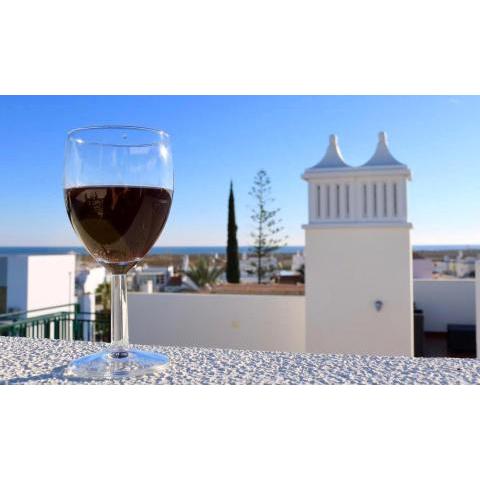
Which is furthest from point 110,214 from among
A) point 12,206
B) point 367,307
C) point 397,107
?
point 12,206

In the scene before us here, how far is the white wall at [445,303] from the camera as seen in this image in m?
6.93

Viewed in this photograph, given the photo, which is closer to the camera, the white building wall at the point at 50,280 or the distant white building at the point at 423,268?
the white building wall at the point at 50,280

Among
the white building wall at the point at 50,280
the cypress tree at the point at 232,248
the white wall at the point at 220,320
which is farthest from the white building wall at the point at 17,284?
the white wall at the point at 220,320

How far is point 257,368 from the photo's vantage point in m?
0.78

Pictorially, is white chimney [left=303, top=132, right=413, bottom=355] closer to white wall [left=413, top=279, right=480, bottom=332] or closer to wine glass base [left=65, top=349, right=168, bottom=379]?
white wall [left=413, top=279, right=480, bottom=332]

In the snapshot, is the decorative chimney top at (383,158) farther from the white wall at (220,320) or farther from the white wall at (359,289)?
the white wall at (220,320)

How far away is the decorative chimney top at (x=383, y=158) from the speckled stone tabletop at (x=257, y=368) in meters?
3.76

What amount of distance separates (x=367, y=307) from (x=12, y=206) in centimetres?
1271

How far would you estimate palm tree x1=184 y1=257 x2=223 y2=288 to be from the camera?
13.7 m

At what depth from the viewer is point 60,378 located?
71cm

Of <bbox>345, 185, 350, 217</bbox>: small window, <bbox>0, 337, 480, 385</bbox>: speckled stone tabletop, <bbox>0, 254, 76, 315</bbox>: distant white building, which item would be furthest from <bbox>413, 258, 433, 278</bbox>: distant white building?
<bbox>0, 337, 480, 385</bbox>: speckled stone tabletop

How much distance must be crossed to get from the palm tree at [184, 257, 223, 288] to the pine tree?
Answer: 4.81ft

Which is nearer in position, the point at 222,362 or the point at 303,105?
the point at 222,362
